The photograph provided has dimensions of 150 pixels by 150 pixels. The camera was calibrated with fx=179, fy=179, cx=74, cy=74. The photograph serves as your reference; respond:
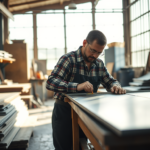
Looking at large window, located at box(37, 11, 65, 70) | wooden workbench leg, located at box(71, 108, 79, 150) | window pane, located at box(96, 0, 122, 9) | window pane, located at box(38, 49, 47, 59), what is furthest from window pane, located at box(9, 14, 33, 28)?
wooden workbench leg, located at box(71, 108, 79, 150)

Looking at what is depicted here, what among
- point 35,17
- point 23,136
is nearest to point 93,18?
point 35,17

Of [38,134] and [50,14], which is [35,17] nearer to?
[50,14]

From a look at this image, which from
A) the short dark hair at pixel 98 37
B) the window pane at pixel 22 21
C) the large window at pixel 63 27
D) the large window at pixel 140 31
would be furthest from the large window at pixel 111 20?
the short dark hair at pixel 98 37

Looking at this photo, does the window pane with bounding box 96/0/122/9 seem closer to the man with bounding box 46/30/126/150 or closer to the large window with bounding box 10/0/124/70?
the large window with bounding box 10/0/124/70

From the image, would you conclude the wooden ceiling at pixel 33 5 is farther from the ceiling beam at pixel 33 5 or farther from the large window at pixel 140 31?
the large window at pixel 140 31

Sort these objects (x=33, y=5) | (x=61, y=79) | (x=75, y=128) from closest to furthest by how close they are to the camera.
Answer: (x=75, y=128) → (x=61, y=79) → (x=33, y=5)

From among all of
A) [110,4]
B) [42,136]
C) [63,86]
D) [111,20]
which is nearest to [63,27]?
[111,20]

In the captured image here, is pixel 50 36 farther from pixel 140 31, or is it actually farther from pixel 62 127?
pixel 62 127

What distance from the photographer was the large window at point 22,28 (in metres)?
9.07

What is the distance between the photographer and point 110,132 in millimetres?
564

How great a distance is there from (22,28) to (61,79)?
26.7ft

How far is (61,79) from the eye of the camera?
173 centimetres

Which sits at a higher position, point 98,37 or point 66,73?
point 98,37

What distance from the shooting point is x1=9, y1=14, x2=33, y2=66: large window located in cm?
907
